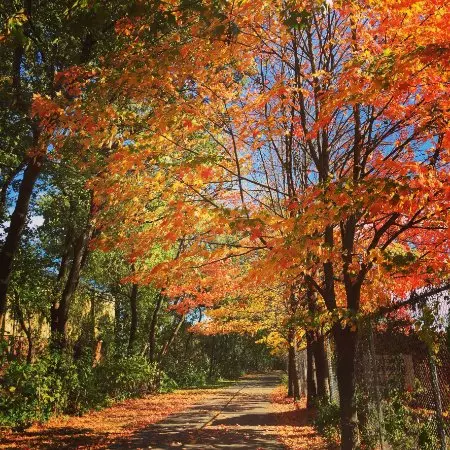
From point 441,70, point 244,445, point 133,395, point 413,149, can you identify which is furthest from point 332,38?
point 133,395

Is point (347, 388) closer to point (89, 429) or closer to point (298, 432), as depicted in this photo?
point (298, 432)

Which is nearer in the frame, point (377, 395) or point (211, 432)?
point (377, 395)

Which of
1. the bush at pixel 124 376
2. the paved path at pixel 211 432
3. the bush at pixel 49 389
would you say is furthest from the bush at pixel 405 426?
the bush at pixel 124 376

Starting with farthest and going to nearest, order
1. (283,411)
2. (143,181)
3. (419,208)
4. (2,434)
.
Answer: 1. (283,411)
2. (2,434)
3. (143,181)
4. (419,208)

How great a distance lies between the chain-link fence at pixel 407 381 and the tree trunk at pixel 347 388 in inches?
13.4

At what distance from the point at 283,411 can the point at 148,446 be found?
30.9 ft

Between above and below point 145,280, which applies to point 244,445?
below

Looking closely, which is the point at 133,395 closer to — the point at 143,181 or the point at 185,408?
the point at 185,408

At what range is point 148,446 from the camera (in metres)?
10.7

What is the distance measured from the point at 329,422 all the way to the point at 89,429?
688 cm

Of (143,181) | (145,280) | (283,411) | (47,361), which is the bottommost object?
(283,411)

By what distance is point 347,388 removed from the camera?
7.32m

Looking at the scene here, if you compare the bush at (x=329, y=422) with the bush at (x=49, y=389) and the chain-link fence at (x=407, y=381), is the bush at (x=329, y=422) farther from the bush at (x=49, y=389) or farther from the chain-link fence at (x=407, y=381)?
the bush at (x=49, y=389)

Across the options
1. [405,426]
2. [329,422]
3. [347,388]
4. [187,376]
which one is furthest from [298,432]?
[187,376]
